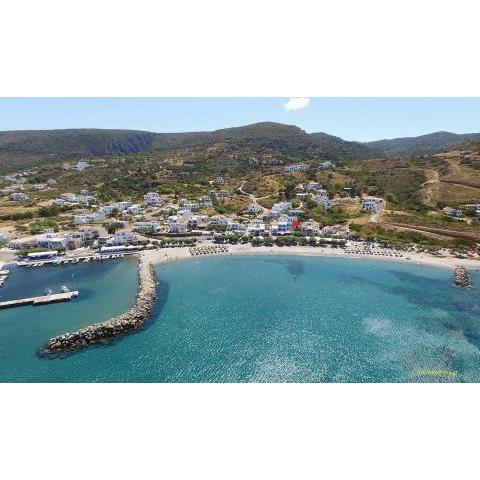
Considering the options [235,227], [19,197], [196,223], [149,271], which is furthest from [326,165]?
[19,197]

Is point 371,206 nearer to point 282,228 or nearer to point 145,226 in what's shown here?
point 282,228

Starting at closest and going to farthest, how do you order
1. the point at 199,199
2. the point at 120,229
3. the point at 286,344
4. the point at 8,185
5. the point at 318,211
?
the point at 286,344
the point at 120,229
the point at 318,211
the point at 199,199
the point at 8,185

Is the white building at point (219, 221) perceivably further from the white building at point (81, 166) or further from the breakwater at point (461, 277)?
the white building at point (81, 166)

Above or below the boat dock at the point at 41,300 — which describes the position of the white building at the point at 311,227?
above

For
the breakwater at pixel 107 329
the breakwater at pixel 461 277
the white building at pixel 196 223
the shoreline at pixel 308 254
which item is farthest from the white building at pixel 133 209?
the breakwater at pixel 461 277

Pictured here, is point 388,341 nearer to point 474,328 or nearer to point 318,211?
point 474,328

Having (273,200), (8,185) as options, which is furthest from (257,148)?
(8,185)
